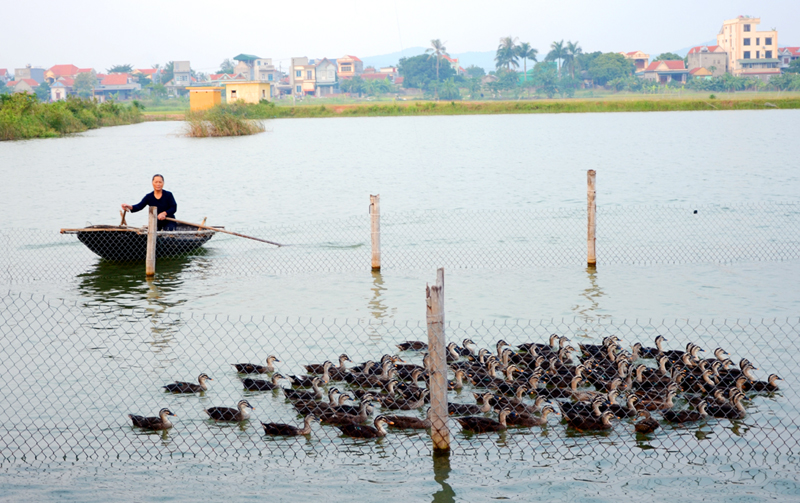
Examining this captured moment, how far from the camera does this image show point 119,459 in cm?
854

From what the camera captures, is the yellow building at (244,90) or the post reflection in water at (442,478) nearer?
the post reflection in water at (442,478)

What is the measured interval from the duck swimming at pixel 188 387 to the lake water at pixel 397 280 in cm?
26

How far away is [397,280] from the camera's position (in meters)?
17.0

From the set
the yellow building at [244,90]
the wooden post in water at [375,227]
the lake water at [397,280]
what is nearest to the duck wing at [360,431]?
the lake water at [397,280]

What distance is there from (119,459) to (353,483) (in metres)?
2.54

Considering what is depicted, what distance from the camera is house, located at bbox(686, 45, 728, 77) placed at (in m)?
171

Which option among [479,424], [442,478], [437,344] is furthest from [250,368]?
[437,344]

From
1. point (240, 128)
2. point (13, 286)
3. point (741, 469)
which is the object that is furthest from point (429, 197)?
point (240, 128)

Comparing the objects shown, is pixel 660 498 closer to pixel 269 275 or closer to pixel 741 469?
pixel 741 469

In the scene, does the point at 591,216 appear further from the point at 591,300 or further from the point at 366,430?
the point at 366,430

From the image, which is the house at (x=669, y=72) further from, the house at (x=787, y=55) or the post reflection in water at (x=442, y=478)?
the post reflection in water at (x=442, y=478)

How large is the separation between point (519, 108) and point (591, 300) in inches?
3947

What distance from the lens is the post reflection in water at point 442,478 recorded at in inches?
304

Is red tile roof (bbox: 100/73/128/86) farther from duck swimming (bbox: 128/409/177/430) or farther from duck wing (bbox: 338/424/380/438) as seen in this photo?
duck wing (bbox: 338/424/380/438)
